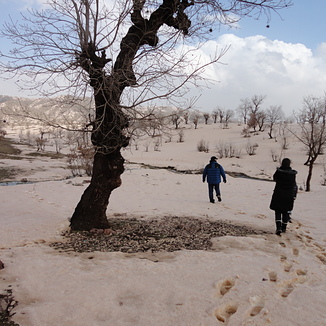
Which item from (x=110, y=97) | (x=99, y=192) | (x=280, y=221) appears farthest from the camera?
(x=280, y=221)

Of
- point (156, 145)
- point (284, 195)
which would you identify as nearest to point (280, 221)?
point (284, 195)

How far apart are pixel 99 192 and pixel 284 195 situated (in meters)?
4.05

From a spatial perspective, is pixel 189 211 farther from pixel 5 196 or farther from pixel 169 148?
pixel 169 148

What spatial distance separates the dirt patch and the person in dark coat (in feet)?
1.56

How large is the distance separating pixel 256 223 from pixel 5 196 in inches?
340

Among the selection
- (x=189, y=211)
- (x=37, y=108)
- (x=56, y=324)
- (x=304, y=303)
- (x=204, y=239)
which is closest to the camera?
(x=56, y=324)

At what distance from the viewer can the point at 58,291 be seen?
9.84ft

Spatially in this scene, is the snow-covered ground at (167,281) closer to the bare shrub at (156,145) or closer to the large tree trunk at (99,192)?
the large tree trunk at (99,192)

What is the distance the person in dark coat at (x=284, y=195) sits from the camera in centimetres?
626

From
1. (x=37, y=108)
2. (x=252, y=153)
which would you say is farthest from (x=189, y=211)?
(x=252, y=153)

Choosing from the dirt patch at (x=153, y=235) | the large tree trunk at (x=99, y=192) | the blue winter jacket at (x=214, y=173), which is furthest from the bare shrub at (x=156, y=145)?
the large tree trunk at (x=99, y=192)

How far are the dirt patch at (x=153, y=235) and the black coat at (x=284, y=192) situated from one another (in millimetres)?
708

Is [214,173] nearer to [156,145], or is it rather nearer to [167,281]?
[167,281]

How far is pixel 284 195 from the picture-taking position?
629cm
